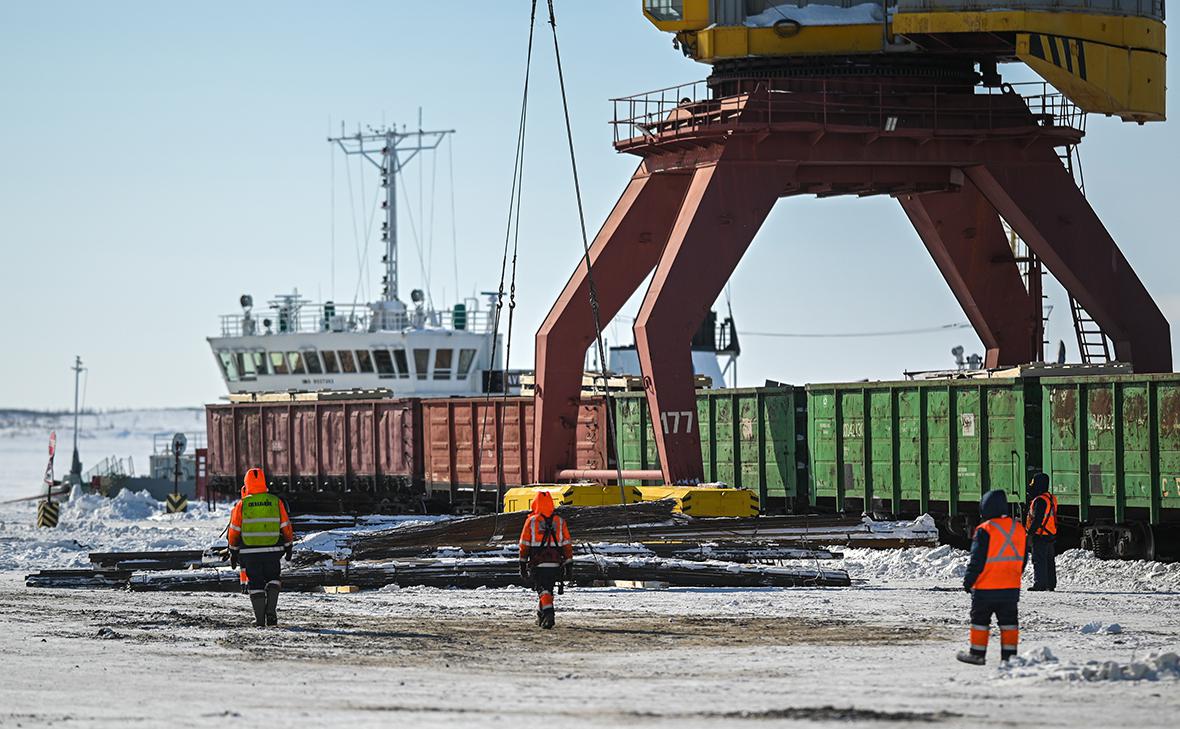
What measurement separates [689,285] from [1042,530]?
960cm

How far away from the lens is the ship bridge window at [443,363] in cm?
5100

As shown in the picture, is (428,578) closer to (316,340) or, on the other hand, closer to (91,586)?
(91,586)

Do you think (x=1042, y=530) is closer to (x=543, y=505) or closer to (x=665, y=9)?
(x=543, y=505)

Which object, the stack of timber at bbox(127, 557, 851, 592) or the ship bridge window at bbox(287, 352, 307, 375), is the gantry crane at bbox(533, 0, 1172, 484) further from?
the ship bridge window at bbox(287, 352, 307, 375)

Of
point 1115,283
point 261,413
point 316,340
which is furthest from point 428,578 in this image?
point 316,340

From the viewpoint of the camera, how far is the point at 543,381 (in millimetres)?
32531

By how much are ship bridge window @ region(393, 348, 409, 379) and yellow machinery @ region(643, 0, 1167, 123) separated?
2072 cm

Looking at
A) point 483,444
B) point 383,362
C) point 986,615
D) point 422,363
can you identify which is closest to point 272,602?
point 986,615

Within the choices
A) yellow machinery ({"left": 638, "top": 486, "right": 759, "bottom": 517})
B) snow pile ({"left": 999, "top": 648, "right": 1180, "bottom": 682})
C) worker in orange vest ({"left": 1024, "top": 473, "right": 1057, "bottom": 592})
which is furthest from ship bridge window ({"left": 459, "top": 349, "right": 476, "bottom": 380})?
snow pile ({"left": 999, "top": 648, "right": 1180, "bottom": 682})

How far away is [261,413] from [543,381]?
55.1 feet

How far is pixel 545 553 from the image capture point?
1806 centimetres

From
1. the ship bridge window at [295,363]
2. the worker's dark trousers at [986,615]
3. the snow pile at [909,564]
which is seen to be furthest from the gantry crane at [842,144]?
the ship bridge window at [295,363]

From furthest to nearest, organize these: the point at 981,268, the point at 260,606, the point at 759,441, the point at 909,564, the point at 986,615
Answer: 1. the point at 981,268
2. the point at 759,441
3. the point at 909,564
4. the point at 260,606
5. the point at 986,615

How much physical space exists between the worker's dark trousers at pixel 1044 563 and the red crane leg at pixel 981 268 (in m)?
13.1
